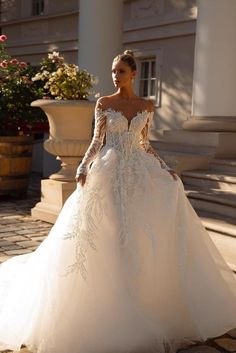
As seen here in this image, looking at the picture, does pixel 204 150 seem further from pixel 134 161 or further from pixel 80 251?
pixel 80 251

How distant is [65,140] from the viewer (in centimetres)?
727

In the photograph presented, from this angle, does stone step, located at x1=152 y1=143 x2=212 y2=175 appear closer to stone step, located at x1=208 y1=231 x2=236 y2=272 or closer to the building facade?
stone step, located at x1=208 y1=231 x2=236 y2=272

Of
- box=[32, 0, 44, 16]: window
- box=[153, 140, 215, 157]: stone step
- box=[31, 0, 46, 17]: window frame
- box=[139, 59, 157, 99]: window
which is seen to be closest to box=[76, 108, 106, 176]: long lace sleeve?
box=[153, 140, 215, 157]: stone step

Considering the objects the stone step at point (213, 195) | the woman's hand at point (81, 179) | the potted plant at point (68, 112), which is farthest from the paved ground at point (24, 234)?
the stone step at point (213, 195)

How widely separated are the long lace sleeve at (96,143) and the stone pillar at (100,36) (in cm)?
618

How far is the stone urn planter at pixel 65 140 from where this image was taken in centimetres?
715

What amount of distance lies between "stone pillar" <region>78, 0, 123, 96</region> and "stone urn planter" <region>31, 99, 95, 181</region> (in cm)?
256

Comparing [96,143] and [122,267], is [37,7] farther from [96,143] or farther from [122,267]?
[122,267]

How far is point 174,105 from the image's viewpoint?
38.9 feet

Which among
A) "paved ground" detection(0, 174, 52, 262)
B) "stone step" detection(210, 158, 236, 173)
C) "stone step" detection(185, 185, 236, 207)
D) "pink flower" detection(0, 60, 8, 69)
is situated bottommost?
"paved ground" detection(0, 174, 52, 262)

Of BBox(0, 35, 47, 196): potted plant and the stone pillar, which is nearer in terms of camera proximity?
BBox(0, 35, 47, 196): potted plant

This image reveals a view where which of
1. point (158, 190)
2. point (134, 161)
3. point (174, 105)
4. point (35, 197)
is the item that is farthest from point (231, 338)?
point (174, 105)

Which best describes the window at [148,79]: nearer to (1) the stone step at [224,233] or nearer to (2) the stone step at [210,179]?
(2) the stone step at [210,179]

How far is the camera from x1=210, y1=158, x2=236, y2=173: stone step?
699 centimetres
